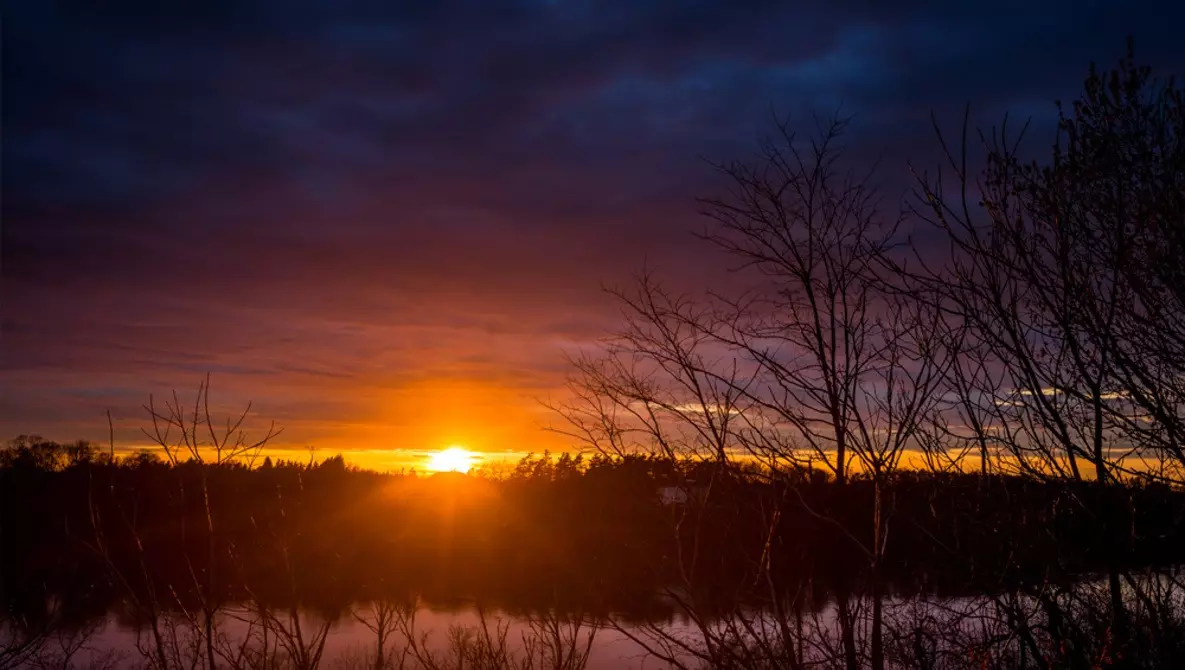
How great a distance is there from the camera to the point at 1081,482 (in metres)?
4.91

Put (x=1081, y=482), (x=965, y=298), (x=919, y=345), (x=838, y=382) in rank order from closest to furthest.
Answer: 1. (x=965, y=298)
2. (x=1081, y=482)
3. (x=919, y=345)
4. (x=838, y=382)

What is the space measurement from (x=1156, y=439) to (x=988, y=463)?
109 centimetres

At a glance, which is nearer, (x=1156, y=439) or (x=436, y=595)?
(x=1156, y=439)

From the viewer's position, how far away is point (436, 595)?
5822 centimetres

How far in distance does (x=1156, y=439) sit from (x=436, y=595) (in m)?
57.6

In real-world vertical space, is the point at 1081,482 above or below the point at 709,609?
above

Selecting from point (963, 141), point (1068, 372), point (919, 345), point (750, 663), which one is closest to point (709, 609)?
point (750, 663)

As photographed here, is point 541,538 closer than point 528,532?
Yes

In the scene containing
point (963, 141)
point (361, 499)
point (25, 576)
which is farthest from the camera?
point (361, 499)

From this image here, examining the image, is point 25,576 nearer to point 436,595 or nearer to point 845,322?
point 436,595

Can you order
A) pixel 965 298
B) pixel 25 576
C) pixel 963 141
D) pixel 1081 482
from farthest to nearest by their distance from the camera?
pixel 25 576 < pixel 1081 482 < pixel 965 298 < pixel 963 141

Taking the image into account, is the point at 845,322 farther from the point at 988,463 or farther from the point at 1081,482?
the point at 1081,482

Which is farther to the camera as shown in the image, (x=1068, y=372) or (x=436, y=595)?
(x=436, y=595)

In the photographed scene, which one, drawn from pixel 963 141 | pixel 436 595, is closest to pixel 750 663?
pixel 963 141
